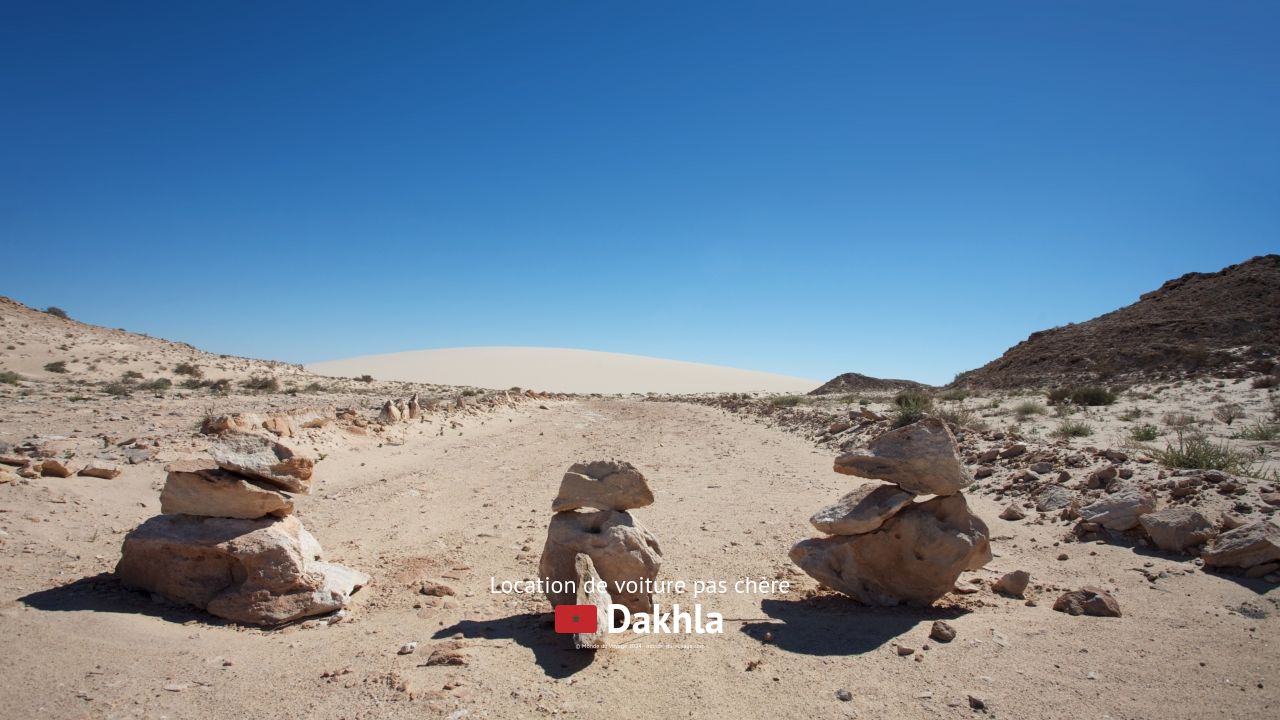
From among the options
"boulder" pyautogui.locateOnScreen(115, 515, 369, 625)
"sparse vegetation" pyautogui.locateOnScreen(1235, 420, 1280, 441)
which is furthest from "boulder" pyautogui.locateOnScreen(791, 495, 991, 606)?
"sparse vegetation" pyautogui.locateOnScreen(1235, 420, 1280, 441)

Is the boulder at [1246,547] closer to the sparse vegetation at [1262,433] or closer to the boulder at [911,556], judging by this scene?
the boulder at [911,556]

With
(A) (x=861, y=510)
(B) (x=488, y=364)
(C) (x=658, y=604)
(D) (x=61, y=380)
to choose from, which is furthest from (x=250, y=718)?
(B) (x=488, y=364)

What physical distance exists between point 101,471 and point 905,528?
9599 mm

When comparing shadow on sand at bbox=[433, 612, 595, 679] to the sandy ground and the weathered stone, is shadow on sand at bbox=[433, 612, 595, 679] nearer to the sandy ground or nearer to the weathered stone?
the sandy ground

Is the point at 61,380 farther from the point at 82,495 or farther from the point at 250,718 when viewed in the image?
the point at 250,718

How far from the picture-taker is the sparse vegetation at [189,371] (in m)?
29.7

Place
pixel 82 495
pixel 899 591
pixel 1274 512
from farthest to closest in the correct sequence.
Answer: pixel 82 495
pixel 1274 512
pixel 899 591

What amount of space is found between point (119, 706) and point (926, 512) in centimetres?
579

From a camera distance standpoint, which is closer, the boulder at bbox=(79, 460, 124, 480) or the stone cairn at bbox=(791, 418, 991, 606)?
the stone cairn at bbox=(791, 418, 991, 606)

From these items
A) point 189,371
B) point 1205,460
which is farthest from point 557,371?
point 1205,460

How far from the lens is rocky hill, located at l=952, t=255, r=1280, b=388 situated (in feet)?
80.3

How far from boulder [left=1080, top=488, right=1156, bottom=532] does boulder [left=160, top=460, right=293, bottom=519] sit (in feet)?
26.7

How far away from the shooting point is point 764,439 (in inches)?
699

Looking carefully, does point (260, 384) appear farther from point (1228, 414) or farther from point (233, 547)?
point (1228, 414)
